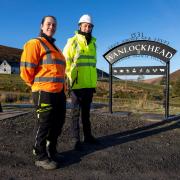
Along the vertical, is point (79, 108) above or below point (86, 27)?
below

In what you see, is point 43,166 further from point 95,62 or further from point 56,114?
point 95,62

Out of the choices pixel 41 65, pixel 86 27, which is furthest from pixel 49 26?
pixel 86 27

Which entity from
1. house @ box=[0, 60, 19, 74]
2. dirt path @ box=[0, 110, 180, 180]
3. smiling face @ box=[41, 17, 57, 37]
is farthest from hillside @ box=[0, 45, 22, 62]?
smiling face @ box=[41, 17, 57, 37]

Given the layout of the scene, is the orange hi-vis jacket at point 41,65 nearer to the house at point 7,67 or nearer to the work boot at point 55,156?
the work boot at point 55,156

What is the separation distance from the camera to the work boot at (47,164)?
16.1 ft

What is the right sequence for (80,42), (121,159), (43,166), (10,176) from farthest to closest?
(80,42) < (121,159) < (43,166) < (10,176)

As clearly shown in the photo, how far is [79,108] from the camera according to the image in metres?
6.38

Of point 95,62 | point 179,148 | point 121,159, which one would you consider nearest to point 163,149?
point 179,148

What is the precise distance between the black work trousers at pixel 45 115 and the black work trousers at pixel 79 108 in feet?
3.43

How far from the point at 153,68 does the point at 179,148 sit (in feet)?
13.5

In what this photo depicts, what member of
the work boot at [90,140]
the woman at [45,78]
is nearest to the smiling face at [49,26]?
the woman at [45,78]

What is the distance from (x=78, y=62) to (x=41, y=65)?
141 centimetres

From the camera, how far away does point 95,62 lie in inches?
262

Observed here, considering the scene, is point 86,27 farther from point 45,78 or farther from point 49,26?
point 45,78
